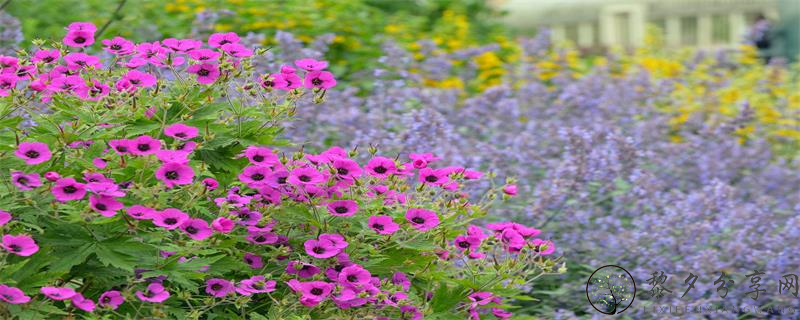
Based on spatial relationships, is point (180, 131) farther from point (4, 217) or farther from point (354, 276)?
point (354, 276)

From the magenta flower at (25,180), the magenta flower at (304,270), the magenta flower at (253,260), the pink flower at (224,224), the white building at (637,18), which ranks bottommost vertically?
the white building at (637,18)

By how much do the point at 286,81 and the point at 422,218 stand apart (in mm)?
558

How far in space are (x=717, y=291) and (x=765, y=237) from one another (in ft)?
1.27

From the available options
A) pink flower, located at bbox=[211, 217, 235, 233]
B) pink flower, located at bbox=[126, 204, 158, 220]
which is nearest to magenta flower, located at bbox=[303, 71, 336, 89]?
pink flower, located at bbox=[211, 217, 235, 233]

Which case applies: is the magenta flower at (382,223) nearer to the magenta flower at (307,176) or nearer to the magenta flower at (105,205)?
the magenta flower at (307,176)

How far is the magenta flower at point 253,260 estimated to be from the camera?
3002mm

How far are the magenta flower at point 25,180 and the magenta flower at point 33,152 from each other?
0.04 m

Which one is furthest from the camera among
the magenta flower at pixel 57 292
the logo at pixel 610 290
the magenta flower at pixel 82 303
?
the logo at pixel 610 290

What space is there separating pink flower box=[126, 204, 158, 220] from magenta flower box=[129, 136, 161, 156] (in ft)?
0.48

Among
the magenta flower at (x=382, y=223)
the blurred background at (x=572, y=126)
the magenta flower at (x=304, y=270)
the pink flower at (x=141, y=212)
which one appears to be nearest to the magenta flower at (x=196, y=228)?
the pink flower at (x=141, y=212)

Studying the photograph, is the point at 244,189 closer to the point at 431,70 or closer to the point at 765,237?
the point at 765,237

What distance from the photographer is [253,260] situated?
9.88ft

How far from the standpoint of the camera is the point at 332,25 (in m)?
8.22

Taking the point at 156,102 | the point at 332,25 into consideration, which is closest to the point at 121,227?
the point at 156,102
